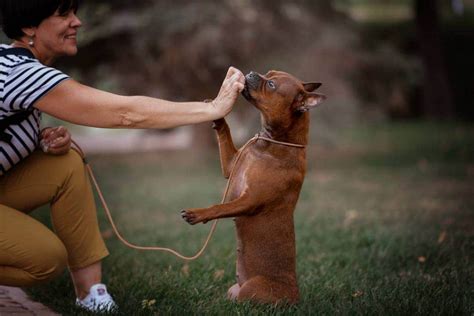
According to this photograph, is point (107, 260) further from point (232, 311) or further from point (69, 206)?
point (232, 311)

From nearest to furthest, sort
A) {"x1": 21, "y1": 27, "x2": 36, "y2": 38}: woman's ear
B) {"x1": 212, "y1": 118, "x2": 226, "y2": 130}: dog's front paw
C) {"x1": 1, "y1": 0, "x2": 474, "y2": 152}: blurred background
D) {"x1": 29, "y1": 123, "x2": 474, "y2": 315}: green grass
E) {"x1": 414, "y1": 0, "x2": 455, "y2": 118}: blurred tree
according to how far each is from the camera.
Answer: {"x1": 21, "y1": 27, "x2": 36, "y2": 38}: woman's ear
{"x1": 212, "y1": 118, "x2": 226, "y2": 130}: dog's front paw
{"x1": 29, "y1": 123, "x2": 474, "y2": 315}: green grass
{"x1": 1, "y1": 0, "x2": 474, "y2": 152}: blurred background
{"x1": 414, "y1": 0, "x2": 455, "y2": 118}: blurred tree

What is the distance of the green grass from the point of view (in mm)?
4098

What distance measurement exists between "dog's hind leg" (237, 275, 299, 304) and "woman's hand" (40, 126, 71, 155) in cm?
128

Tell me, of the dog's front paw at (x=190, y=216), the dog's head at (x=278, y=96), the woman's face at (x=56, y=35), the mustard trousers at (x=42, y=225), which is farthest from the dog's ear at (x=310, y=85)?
the mustard trousers at (x=42, y=225)

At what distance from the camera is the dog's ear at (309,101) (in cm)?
362

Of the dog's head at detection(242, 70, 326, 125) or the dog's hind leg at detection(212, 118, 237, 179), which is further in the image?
the dog's hind leg at detection(212, 118, 237, 179)

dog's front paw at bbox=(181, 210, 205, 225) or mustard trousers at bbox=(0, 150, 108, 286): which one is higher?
dog's front paw at bbox=(181, 210, 205, 225)

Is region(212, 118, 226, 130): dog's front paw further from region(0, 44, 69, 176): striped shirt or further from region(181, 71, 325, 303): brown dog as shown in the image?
region(0, 44, 69, 176): striped shirt

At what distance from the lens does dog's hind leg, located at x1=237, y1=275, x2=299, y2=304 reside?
375cm

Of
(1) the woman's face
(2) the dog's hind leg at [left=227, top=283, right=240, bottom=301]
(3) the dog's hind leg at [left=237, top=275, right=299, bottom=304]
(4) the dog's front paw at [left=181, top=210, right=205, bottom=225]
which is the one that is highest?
(1) the woman's face

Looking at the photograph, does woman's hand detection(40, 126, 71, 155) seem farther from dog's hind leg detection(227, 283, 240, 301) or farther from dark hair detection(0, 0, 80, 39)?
dog's hind leg detection(227, 283, 240, 301)

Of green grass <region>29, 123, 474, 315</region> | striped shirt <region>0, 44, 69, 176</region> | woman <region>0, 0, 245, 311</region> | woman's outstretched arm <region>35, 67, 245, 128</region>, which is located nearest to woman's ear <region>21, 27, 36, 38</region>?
woman <region>0, 0, 245, 311</region>

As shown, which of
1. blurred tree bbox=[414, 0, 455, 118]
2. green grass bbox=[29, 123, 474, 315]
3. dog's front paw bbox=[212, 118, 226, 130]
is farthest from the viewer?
blurred tree bbox=[414, 0, 455, 118]

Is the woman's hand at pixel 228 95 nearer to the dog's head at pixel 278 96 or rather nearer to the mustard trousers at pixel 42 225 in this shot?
the dog's head at pixel 278 96
